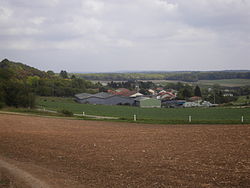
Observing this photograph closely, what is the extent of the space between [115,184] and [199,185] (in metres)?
1.96

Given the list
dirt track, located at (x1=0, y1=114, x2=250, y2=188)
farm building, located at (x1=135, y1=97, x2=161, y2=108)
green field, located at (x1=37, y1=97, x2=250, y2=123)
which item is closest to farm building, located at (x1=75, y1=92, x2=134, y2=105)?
farm building, located at (x1=135, y1=97, x2=161, y2=108)

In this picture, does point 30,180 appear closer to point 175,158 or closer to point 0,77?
point 175,158

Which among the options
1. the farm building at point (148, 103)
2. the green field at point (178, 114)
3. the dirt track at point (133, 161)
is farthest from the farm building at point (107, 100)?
the dirt track at point (133, 161)

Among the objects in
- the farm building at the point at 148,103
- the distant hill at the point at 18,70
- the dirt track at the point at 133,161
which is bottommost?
the farm building at the point at 148,103

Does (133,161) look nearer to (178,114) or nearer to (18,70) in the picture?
(178,114)

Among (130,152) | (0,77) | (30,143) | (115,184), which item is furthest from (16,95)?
(115,184)

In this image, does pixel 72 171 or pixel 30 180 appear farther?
pixel 72 171

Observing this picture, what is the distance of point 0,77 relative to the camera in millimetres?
49750

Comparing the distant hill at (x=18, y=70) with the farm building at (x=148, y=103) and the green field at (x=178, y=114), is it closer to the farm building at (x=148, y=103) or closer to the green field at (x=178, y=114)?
the farm building at (x=148, y=103)

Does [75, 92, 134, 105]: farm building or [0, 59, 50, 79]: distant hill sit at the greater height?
[0, 59, 50, 79]: distant hill

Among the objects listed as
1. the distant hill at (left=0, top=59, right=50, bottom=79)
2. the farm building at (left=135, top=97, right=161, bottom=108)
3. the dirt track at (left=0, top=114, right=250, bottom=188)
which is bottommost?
the farm building at (left=135, top=97, right=161, bottom=108)

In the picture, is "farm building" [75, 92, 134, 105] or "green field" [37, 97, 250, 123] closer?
"green field" [37, 97, 250, 123]

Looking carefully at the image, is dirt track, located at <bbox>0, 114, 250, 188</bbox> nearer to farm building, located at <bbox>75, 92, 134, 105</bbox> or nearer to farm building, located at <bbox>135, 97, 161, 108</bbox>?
farm building, located at <bbox>135, 97, 161, 108</bbox>

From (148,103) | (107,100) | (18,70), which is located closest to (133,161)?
(148,103)
